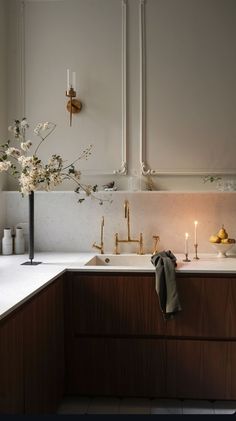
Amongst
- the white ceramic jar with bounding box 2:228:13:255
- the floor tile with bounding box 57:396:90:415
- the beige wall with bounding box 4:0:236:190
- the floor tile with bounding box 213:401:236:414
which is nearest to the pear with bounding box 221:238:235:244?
the beige wall with bounding box 4:0:236:190

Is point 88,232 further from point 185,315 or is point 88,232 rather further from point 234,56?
point 234,56

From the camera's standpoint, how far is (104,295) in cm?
259

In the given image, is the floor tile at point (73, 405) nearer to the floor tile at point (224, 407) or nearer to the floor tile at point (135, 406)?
the floor tile at point (135, 406)

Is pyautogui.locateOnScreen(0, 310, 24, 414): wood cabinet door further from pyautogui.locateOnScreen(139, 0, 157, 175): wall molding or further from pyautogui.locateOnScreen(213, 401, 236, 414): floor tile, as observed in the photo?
pyautogui.locateOnScreen(139, 0, 157, 175): wall molding

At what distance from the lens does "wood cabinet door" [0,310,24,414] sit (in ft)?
5.32

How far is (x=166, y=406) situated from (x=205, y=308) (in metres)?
0.62

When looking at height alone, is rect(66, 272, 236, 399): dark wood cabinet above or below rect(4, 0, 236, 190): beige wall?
below

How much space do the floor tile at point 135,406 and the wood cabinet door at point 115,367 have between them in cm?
5

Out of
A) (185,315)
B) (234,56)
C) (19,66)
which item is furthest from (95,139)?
(185,315)

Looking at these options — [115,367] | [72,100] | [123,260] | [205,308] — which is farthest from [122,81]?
[115,367]

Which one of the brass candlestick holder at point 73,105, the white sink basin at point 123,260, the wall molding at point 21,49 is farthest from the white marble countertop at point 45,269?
the wall molding at point 21,49

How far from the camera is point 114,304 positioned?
2582mm

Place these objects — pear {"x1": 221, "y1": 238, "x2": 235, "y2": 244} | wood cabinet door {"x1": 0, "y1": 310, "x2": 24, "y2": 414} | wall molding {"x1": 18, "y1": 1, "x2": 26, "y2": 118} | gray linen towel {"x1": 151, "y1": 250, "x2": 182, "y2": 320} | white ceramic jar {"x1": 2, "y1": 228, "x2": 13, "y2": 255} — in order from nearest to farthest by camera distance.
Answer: wood cabinet door {"x1": 0, "y1": 310, "x2": 24, "y2": 414}
gray linen towel {"x1": 151, "y1": 250, "x2": 182, "y2": 320}
pear {"x1": 221, "y1": 238, "x2": 235, "y2": 244}
white ceramic jar {"x1": 2, "y1": 228, "x2": 13, "y2": 255}
wall molding {"x1": 18, "y1": 1, "x2": 26, "y2": 118}

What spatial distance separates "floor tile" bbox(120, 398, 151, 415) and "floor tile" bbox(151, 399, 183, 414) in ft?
0.10
